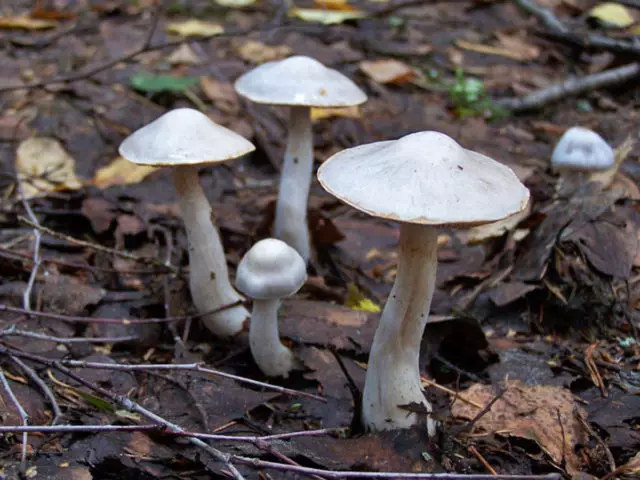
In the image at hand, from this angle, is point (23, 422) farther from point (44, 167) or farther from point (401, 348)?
point (44, 167)

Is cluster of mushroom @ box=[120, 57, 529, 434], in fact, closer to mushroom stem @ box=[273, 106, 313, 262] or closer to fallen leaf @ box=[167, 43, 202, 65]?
mushroom stem @ box=[273, 106, 313, 262]

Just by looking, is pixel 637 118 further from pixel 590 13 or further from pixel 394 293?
pixel 394 293

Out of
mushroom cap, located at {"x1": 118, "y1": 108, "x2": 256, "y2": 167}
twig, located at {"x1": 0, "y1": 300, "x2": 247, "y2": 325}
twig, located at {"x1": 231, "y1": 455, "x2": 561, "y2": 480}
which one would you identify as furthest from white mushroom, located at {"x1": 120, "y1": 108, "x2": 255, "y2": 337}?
twig, located at {"x1": 231, "y1": 455, "x2": 561, "y2": 480}

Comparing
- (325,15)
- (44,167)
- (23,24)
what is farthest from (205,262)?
(23,24)

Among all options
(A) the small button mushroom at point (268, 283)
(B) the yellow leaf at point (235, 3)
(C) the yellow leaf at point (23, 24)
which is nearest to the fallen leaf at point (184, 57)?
(B) the yellow leaf at point (235, 3)

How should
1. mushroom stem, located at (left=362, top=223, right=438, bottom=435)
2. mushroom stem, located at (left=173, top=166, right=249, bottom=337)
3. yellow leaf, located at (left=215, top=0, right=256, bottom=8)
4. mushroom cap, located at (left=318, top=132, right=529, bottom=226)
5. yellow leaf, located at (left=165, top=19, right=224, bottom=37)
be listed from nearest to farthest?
1. mushroom cap, located at (left=318, top=132, right=529, bottom=226)
2. mushroom stem, located at (left=362, top=223, right=438, bottom=435)
3. mushroom stem, located at (left=173, top=166, right=249, bottom=337)
4. yellow leaf, located at (left=165, top=19, right=224, bottom=37)
5. yellow leaf, located at (left=215, top=0, right=256, bottom=8)

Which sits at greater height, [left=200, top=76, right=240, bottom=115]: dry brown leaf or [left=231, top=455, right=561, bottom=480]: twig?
[left=200, top=76, right=240, bottom=115]: dry brown leaf

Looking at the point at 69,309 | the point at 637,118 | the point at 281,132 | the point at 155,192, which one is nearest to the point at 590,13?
the point at 637,118

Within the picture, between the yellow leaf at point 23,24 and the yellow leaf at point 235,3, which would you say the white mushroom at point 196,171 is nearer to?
the yellow leaf at point 23,24
